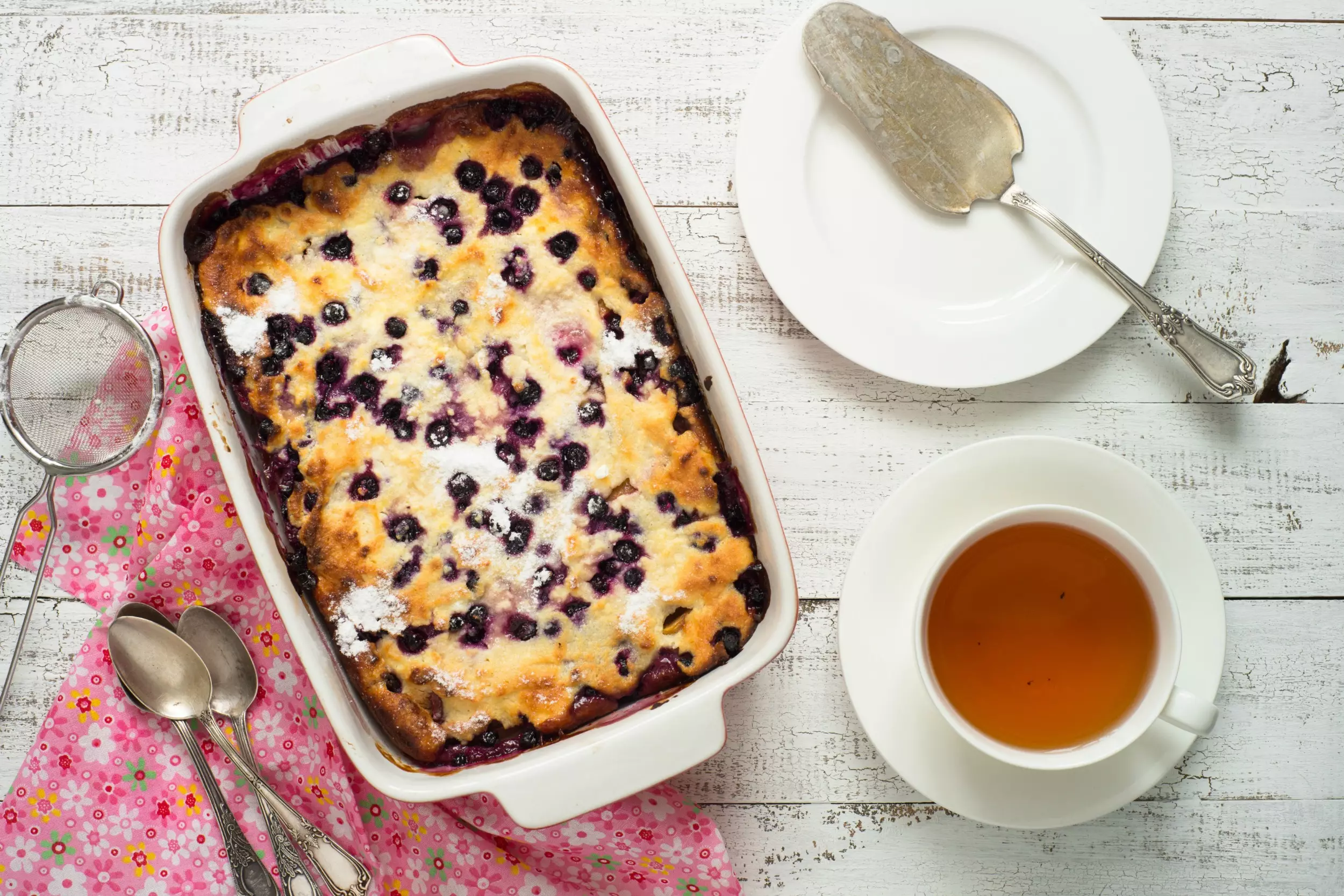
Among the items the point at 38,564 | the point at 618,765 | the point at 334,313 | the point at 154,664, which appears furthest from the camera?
the point at 38,564

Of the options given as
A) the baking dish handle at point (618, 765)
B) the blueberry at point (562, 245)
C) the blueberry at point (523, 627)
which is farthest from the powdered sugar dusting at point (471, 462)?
the baking dish handle at point (618, 765)

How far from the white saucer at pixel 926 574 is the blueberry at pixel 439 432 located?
28.9 inches

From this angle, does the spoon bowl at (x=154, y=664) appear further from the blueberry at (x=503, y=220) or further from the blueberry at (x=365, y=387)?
the blueberry at (x=503, y=220)

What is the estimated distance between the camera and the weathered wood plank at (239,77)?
6.06ft

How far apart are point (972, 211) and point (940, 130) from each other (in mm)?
164

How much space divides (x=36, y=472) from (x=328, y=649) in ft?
2.47

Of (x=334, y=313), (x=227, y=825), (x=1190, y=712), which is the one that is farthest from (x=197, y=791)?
(x=1190, y=712)

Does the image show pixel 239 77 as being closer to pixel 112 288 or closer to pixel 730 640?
pixel 112 288

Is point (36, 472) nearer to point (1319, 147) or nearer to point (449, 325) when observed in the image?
point (449, 325)

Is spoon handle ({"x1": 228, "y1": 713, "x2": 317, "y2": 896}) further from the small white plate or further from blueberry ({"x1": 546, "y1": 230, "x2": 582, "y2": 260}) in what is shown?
the small white plate

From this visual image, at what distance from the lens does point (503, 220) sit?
5.31ft

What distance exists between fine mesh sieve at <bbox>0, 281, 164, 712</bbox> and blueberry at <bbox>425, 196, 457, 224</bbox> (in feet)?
2.03

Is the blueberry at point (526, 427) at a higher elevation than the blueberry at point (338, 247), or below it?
below

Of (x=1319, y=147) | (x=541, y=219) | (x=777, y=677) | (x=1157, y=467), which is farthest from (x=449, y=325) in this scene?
(x=1319, y=147)
